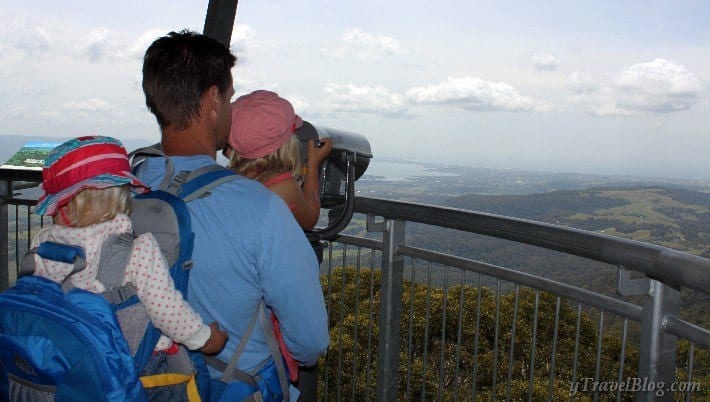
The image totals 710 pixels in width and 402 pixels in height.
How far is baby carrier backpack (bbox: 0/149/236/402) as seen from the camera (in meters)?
1.41

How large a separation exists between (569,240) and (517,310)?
0.41 metres

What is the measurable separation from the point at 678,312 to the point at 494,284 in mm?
721

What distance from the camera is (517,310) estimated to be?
7.75 feet

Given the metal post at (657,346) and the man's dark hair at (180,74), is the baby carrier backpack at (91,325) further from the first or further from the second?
the metal post at (657,346)

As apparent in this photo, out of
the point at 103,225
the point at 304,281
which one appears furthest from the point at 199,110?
the point at 304,281

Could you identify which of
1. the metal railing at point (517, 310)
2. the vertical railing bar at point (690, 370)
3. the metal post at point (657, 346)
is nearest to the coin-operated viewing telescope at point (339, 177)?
the metal railing at point (517, 310)

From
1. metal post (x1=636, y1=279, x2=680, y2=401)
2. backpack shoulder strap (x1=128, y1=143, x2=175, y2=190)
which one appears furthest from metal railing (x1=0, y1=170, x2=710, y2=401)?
backpack shoulder strap (x1=128, y1=143, x2=175, y2=190)

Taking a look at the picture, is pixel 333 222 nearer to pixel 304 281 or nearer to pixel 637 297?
pixel 304 281

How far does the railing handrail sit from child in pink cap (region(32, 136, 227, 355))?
112 centimetres

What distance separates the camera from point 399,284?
2967 millimetres

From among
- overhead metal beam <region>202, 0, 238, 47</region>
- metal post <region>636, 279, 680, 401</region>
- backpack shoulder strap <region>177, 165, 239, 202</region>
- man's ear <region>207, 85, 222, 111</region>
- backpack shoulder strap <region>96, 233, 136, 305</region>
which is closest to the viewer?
backpack shoulder strap <region>96, 233, 136, 305</region>

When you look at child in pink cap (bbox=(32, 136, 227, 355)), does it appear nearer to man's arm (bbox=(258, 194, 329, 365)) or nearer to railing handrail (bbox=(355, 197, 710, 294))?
man's arm (bbox=(258, 194, 329, 365))

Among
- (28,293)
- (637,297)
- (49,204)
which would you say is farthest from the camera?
(637,297)

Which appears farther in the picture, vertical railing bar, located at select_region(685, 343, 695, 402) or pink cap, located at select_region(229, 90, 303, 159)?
pink cap, located at select_region(229, 90, 303, 159)
